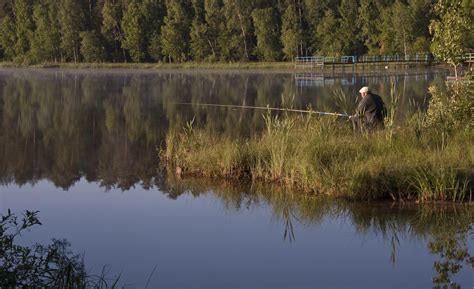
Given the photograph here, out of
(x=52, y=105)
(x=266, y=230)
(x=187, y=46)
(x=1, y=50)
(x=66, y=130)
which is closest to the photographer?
(x=266, y=230)

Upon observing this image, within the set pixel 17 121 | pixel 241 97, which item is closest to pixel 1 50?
pixel 241 97

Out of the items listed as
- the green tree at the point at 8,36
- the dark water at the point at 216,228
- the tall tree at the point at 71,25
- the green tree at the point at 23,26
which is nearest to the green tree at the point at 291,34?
the tall tree at the point at 71,25

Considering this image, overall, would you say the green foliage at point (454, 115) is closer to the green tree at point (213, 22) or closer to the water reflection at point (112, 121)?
the water reflection at point (112, 121)

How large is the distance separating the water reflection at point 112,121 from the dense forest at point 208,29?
Answer: 95.0 ft

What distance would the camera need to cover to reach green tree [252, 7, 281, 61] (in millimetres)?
71438

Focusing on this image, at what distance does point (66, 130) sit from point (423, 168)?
13181mm

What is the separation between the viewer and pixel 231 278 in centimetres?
814

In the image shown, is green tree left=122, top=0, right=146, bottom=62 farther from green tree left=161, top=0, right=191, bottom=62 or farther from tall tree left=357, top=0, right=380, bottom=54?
tall tree left=357, top=0, right=380, bottom=54

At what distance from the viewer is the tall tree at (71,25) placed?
82562mm

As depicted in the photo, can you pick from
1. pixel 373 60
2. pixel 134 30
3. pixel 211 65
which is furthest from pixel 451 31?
pixel 134 30

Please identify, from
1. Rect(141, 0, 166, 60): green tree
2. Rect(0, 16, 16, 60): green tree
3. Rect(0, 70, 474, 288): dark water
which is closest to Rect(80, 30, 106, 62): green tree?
Rect(141, 0, 166, 60): green tree

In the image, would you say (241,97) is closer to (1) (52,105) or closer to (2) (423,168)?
(1) (52,105)

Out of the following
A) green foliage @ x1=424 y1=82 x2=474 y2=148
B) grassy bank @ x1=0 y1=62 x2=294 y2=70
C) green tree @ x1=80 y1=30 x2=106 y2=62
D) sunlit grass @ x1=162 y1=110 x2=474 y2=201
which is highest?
green foliage @ x1=424 y1=82 x2=474 y2=148

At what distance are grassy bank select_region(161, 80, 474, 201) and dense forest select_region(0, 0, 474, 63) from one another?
170 feet
